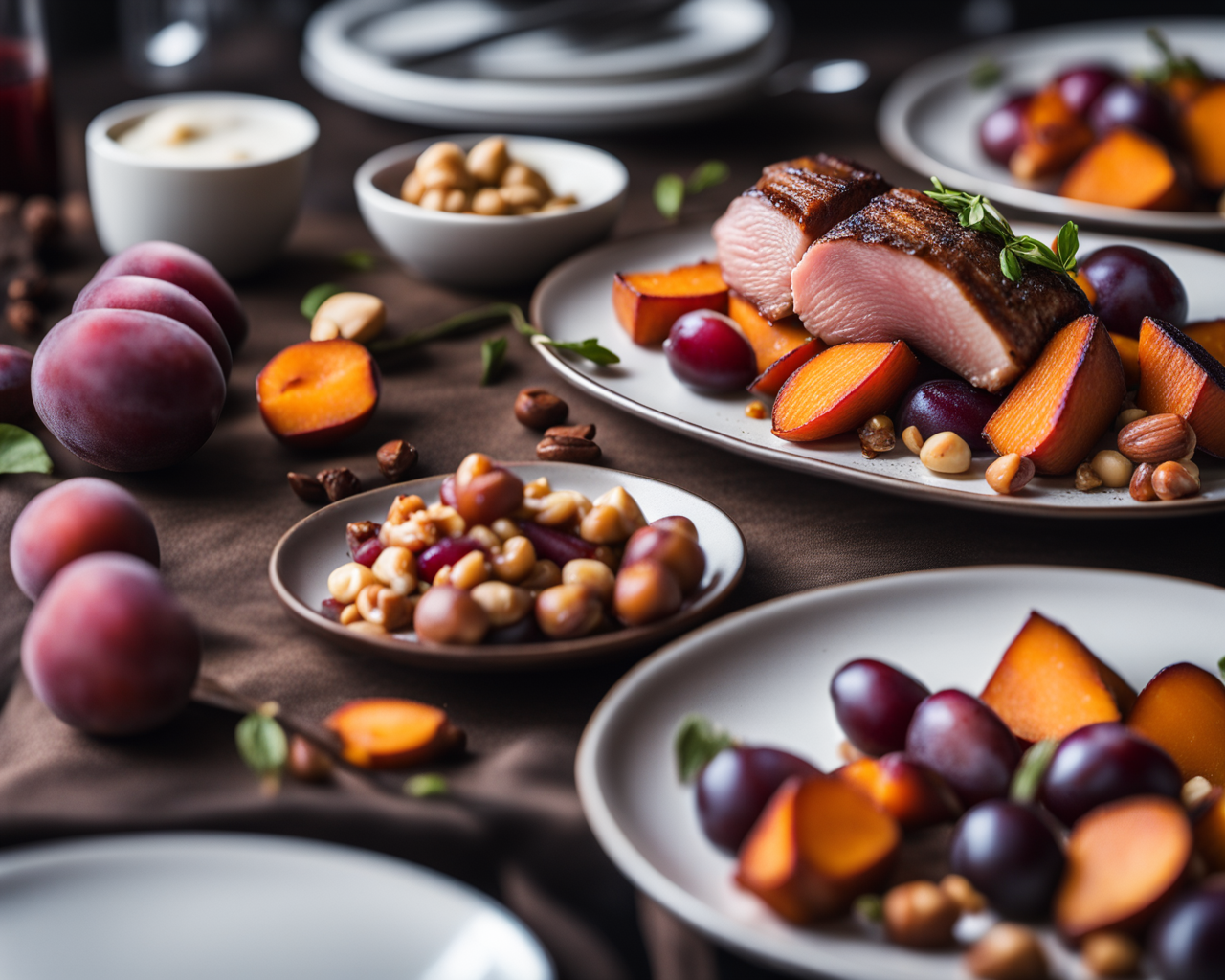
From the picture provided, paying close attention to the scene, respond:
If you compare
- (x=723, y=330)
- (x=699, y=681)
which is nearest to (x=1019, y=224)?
(x=723, y=330)

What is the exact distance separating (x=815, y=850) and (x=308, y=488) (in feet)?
2.27

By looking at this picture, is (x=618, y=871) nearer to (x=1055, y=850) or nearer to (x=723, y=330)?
(x=1055, y=850)

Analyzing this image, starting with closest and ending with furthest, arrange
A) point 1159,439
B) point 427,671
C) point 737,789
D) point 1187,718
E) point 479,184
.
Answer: point 737,789
point 1187,718
point 427,671
point 1159,439
point 479,184

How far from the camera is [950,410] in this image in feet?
3.83

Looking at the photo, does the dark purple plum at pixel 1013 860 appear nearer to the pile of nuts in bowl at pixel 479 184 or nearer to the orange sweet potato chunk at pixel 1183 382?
the orange sweet potato chunk at pixel 1183 382

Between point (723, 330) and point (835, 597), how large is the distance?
0.45 m

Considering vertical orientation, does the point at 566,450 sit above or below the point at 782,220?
below

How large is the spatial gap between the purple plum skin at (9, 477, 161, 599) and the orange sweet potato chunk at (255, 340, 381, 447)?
0.30 metres

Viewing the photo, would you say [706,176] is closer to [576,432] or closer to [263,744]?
[576,432]

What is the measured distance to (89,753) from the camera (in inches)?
34.9

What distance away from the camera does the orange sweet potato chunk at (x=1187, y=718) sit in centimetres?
85

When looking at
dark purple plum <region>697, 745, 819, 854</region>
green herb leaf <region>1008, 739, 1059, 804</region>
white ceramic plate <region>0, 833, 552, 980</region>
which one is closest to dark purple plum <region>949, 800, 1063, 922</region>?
green herb leaf <region>1008, 739, 1059, 804</region>

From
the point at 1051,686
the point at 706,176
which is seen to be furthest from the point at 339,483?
the point at 706,176

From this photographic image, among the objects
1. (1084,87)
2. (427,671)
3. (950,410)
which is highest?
(1084,87)
